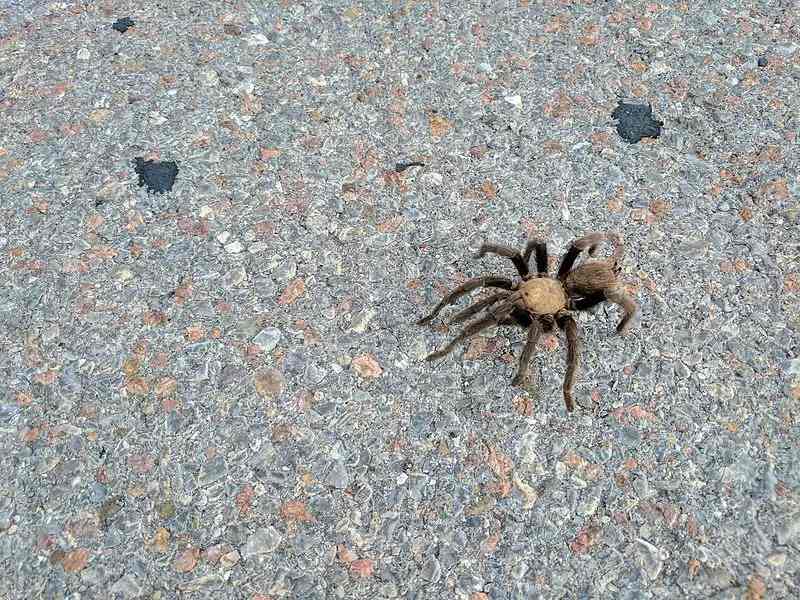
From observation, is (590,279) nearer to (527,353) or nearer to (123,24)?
(527,353)

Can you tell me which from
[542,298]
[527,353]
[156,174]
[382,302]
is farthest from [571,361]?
[156,174]

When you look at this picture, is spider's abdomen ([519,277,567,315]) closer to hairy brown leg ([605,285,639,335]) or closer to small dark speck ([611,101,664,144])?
hairy brown leg ([605,285,639,335])

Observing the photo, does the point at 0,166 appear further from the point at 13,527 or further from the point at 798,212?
the point at 798,212

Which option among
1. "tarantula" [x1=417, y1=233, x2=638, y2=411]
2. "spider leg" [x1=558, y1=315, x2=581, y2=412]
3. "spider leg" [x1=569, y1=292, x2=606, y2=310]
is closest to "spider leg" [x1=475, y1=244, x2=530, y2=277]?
"tarantula" [x1=417, y1=233, x2=638, y2=411]

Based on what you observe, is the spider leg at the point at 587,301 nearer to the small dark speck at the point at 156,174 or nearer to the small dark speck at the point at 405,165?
the small dark speck at the point at 405,165

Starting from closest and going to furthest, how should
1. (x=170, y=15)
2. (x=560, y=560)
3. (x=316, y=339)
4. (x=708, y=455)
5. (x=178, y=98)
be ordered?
(x=560, y=560) < (x=708, y=455) < (x=316, y=339) < (x=178, y=98) < (x=170, y=15)

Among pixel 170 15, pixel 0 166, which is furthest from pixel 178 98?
pixel 0 166
